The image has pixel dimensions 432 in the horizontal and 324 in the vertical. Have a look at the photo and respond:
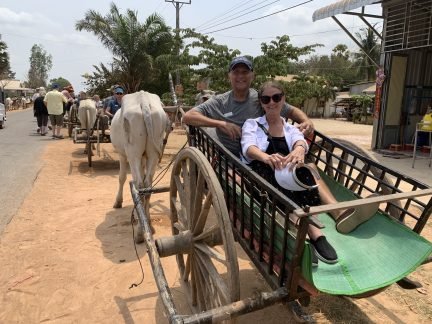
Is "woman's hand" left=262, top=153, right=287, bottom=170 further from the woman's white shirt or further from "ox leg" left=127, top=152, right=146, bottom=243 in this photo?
"ox leg" left=127, top=152, right=146, bottom=243

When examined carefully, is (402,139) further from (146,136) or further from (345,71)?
(345,71)

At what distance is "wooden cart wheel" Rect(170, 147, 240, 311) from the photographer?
1927mm

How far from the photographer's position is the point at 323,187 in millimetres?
2516

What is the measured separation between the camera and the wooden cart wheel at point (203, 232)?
6.32 feet

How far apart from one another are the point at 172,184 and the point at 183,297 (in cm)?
98

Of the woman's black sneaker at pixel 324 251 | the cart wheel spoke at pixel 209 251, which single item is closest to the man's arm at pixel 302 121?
the woman's black sneaker at pixel 324 251

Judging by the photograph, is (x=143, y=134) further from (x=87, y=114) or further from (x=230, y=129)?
(x=87, y=114)

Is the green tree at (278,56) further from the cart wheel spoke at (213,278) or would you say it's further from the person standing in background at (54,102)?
the cart wheel spoke at (213,278)

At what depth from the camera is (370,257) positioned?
2189 millimetres

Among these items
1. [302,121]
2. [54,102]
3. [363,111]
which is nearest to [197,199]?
[302,121]

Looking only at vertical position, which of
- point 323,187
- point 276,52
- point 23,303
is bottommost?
point 23,303

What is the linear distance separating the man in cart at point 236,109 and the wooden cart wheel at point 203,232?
1.57ft

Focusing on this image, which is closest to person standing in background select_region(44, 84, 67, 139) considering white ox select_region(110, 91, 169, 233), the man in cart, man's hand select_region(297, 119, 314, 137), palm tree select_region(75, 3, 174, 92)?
palm tree select_region(75, 3, 174, 92)

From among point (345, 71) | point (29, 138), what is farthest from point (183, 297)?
point (345, 71)
